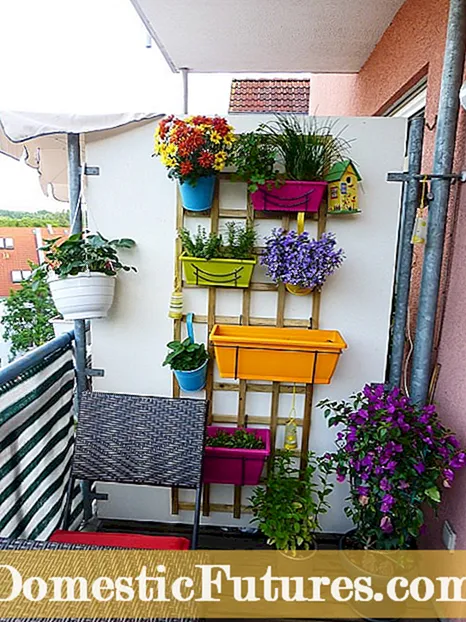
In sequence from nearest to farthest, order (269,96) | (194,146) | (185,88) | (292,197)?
1. (194,146)
2. (292,197)
3. (185,88)
4. (269,96)

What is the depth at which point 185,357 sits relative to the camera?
2.00 metres

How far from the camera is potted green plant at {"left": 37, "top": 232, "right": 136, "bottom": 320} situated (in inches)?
72.0

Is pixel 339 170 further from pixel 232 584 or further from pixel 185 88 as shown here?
pixel 185 88

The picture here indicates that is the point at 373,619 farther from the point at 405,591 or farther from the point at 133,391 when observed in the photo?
the point at 133,391

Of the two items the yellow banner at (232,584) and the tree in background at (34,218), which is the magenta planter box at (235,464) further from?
the tree in background at (34,218)

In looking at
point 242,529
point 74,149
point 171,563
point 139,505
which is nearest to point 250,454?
point 242,529

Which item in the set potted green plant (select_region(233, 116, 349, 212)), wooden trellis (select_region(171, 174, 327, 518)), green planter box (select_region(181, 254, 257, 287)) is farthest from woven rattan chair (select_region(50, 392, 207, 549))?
potted green plant (select_region(233, 116, 349, 212))

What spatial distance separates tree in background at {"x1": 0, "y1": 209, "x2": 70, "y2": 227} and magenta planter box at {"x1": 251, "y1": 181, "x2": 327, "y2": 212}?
2.95 ft

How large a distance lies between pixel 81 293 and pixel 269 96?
13.8ft

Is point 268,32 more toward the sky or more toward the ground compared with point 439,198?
more toward the sky

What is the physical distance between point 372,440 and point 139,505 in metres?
1.29

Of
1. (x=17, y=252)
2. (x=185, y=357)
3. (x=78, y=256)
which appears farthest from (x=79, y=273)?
(x=185, y=357)

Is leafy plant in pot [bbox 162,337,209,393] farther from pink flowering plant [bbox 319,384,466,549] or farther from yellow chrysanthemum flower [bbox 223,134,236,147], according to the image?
yellow chrysanthemum flower [bbox 223,134,236,147]

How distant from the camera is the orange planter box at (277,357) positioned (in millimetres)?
1833
